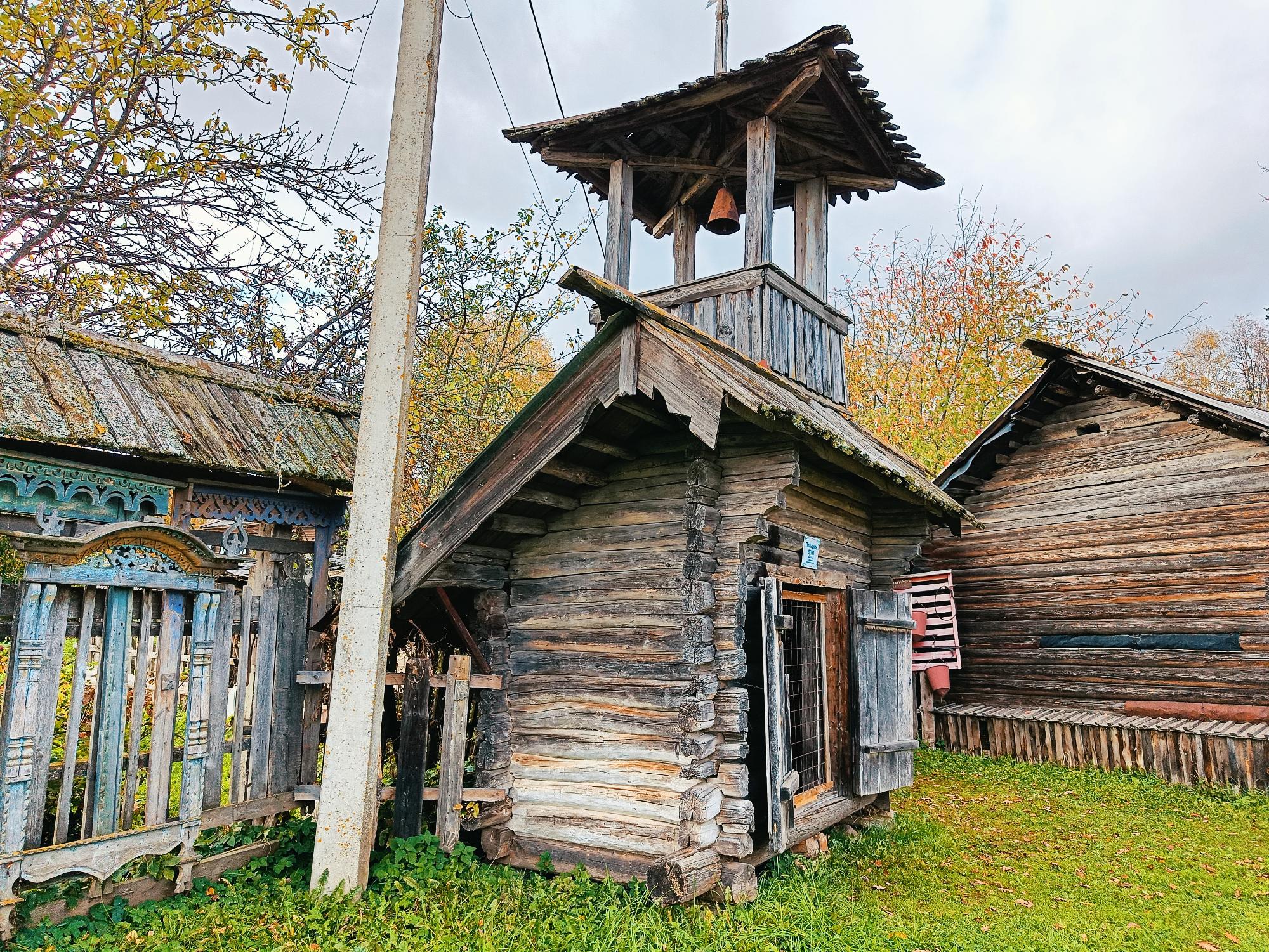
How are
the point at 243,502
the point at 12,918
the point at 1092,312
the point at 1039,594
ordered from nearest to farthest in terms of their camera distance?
the point at 12,918
the point at 243,502
the point at 1039,594
the point at 1092,312

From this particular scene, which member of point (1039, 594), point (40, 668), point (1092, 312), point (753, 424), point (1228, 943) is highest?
point (1092, 312)

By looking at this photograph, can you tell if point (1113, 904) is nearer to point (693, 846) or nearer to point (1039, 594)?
point (693, 846)

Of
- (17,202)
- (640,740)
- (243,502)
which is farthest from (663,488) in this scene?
(17,202)

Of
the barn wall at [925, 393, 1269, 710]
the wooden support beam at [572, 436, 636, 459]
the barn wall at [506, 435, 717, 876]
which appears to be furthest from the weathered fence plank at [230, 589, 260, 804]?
the barn wall at [925, 393, 1269, 710]

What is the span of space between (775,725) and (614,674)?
1.31 meters

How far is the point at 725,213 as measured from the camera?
932 centimetres

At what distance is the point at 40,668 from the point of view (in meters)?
4.48

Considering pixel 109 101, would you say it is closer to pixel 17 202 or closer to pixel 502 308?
pixel 17 202

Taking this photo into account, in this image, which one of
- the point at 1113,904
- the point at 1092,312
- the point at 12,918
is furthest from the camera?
the point at 1092,312

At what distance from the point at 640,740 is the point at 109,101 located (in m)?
6.17

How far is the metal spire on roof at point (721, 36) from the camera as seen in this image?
9.73 meters

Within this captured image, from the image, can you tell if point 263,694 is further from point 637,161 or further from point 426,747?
point 637,161

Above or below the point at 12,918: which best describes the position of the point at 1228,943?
below

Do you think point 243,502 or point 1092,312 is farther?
point 1092,312
